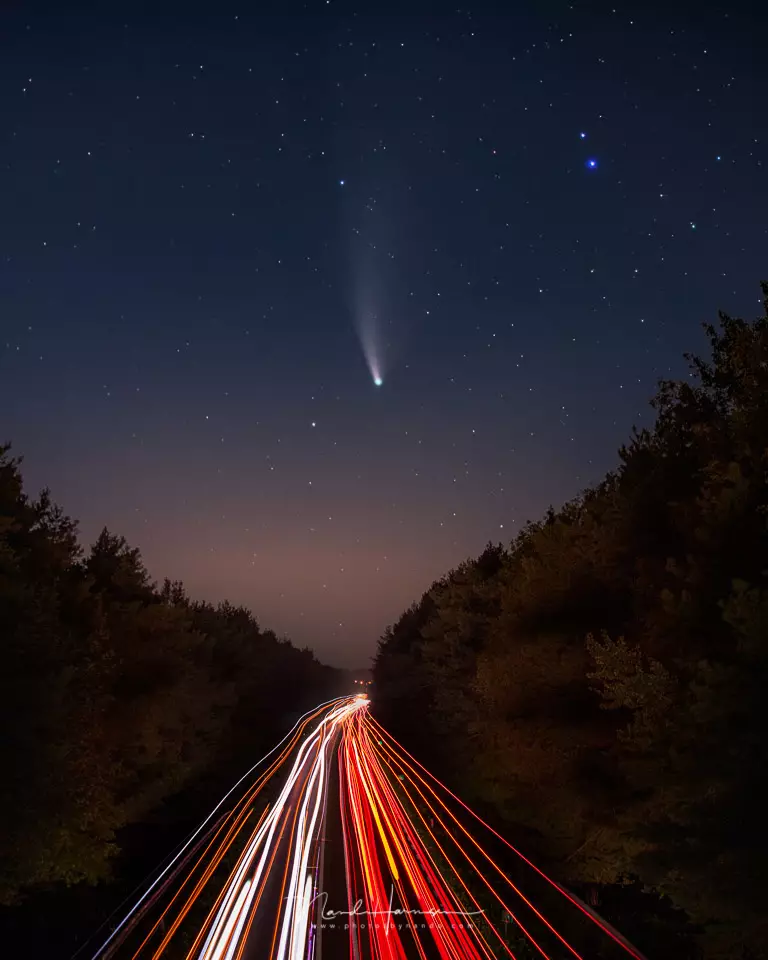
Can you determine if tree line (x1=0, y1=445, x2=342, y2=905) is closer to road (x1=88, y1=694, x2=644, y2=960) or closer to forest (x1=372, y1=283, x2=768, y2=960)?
road (x1=88, y1=694, x2=644, y2=960)

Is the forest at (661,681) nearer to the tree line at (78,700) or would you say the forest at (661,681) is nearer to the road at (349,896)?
the road at (349,896)

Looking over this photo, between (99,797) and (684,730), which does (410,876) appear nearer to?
(99,797)

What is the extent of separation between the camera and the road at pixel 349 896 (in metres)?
16.0

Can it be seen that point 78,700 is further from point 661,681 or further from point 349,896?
point 661,681

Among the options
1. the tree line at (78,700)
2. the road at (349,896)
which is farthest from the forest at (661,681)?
the tree line at (78,700)

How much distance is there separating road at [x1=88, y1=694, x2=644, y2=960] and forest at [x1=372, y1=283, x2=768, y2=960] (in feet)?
8.06

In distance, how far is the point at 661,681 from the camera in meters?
14.7

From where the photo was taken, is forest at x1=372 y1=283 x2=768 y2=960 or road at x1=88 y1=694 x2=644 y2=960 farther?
road at x1=88 y1=694 x2=644 y2=960

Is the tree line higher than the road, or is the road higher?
the tree line

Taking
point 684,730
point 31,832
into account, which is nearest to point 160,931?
point 31,832

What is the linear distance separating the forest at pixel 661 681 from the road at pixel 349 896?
2456 millimetres

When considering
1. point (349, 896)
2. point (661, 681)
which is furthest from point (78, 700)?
point (661, 681)

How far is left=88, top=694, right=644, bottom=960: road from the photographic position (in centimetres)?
1600

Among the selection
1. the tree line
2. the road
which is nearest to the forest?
the road
